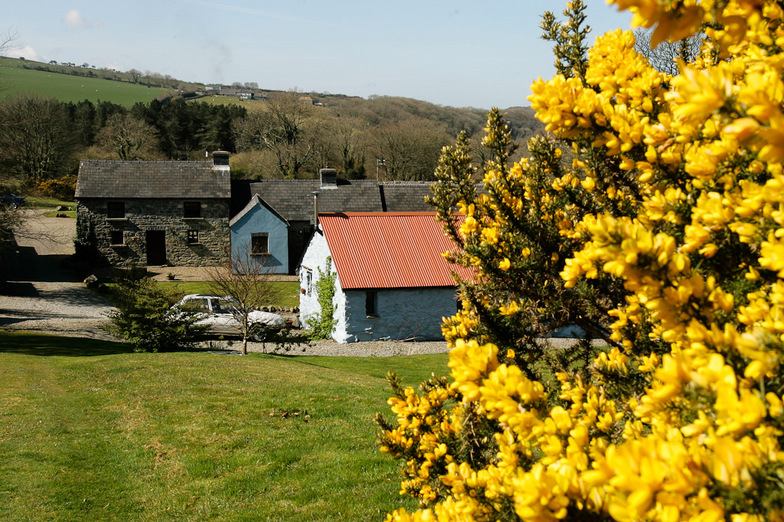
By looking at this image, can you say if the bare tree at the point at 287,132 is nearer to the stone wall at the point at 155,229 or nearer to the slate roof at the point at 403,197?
the slate roof at the point at 403,197

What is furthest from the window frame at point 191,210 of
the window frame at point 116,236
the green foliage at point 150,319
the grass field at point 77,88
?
the grass field at point 77,88

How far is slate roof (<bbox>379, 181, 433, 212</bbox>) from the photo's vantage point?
4297cm

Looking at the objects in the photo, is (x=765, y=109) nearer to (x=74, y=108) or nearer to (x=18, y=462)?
(x=18, y=462)

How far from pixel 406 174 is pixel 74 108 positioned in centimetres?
4244

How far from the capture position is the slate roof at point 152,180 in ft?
131

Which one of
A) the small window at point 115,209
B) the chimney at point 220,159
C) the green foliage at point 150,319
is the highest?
the chimney at point 220,159

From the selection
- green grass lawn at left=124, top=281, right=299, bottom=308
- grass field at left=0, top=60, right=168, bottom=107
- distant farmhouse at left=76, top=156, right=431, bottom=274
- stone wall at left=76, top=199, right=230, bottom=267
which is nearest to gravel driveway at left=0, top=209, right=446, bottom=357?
green grass lawn at left=124, top=281, right=299, bottom=308

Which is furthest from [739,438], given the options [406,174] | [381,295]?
[406,174]

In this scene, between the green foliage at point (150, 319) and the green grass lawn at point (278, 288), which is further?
the green grass lawn at point (278, 288)

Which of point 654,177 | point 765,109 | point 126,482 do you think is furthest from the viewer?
point 126,482

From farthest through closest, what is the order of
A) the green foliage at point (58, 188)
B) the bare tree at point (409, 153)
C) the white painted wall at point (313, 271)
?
the bare tree at point (409, 153), the green foliage at point (58, 188), the white painted wall at point (313, 271)

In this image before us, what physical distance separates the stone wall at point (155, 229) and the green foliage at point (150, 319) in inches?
774

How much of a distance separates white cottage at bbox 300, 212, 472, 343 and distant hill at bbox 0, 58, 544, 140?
48957mm

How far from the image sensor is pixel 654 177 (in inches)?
113
